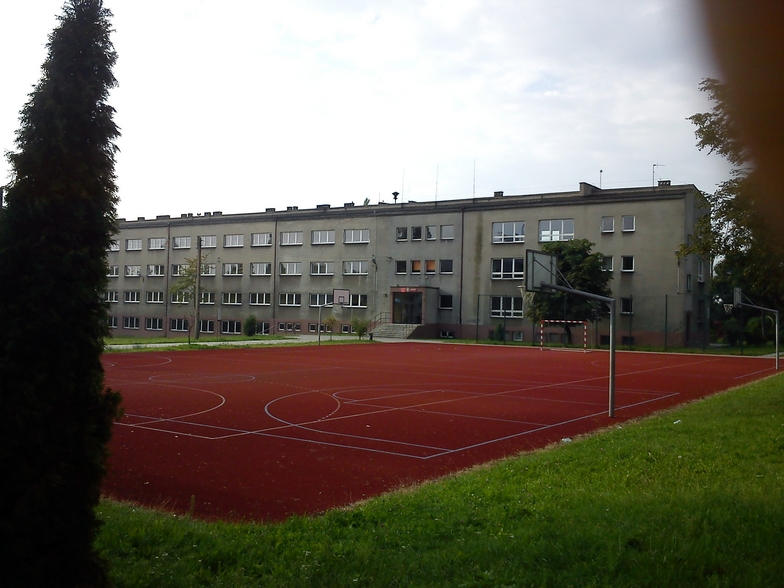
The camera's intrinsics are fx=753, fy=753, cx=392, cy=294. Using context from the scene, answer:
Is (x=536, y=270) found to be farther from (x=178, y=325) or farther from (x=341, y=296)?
(x=178, y=325)

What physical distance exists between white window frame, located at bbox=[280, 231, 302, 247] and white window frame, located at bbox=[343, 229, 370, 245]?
4716mm

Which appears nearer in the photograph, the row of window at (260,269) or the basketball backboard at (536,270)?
the basketball backboard at (536,270)

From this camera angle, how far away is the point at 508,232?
191ft

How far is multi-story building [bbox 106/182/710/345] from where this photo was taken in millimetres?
51812

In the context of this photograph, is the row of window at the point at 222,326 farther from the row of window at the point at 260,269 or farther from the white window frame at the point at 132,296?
the row of window at the point at 260,269

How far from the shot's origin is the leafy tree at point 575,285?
49250mm

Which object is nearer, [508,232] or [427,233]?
[508,232]

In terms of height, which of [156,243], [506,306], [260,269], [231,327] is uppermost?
[156,243]

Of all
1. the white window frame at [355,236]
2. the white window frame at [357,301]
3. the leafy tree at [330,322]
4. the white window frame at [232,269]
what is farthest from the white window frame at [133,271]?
the white window frame at [357,301]

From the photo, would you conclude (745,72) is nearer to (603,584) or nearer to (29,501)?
(603,584)

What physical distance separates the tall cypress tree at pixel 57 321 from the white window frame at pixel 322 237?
6173 cm

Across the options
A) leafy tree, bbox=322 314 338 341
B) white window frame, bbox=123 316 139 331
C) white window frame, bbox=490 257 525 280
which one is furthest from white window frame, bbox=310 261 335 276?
white window frame, bbox=123 316 139 331

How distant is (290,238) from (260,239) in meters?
3.34

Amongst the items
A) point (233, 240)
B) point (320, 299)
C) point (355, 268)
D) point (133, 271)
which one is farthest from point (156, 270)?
point (355, 268)
